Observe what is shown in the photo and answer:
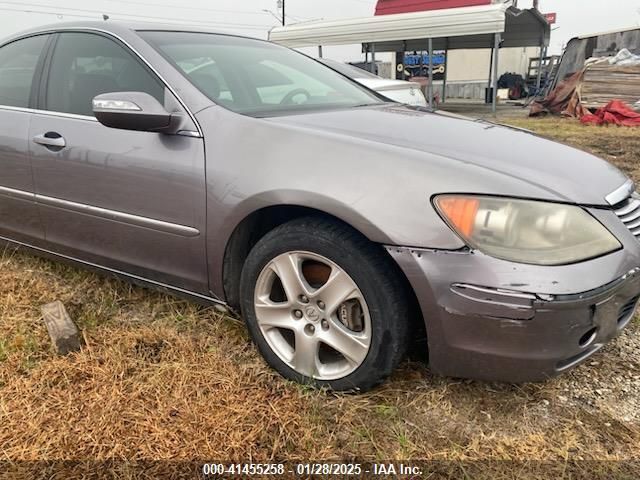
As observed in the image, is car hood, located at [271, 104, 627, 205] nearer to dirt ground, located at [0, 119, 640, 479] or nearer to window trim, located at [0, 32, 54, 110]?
dirt ground, located at [0, 119, 640, 479]

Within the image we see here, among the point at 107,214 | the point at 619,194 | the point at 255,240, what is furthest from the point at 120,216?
the point at 619,194

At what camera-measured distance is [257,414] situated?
5.85 feet

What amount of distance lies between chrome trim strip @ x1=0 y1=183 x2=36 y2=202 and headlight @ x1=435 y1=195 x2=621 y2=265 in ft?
6.55

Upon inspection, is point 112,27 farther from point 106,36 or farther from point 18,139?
point 18,139

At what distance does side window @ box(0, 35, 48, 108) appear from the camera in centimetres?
264

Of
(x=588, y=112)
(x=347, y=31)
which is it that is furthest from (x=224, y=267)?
(x=347, y=31)

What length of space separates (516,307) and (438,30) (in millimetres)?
12805

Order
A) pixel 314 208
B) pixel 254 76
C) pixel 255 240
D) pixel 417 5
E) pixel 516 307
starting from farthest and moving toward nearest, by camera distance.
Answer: pixel 417 5 → pixel 254 76 → pixel 255 240 → pixel 314 208 → pixel 516 307

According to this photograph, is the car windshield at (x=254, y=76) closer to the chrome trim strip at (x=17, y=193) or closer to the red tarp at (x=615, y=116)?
the chrome trim strip at (x=17, y=193)

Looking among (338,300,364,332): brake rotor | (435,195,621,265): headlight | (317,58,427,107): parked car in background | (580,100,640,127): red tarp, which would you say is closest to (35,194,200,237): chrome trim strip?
(338,300,364,332): brake rotor

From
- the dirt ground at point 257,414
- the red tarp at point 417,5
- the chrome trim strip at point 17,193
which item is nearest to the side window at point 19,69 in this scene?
the chrome trim strip at point 17,193

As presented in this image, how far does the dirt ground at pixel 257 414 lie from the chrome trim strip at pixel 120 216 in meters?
0.49

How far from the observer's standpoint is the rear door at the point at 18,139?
254 cm

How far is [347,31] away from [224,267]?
13.3 meters
